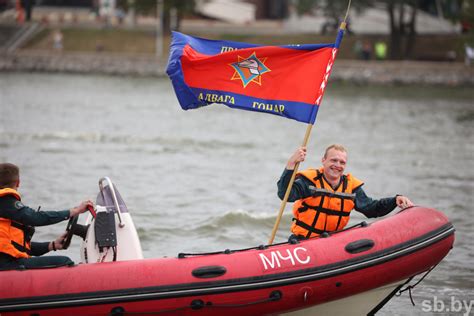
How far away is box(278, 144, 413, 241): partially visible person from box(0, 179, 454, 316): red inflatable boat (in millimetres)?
197

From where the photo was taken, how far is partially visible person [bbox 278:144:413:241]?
7.86 m

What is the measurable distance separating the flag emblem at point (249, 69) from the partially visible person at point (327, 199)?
900 mm

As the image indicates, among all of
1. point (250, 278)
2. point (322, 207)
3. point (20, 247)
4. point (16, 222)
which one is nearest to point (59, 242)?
point (20, 247)

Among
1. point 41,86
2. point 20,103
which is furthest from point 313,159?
point 41,86

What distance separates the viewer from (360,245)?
24.8ft

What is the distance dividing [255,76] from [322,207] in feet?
4.03

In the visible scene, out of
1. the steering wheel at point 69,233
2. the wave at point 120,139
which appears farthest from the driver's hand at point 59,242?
the wave at point 120,139

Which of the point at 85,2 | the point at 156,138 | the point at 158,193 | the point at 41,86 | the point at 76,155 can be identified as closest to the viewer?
the point at 158,193

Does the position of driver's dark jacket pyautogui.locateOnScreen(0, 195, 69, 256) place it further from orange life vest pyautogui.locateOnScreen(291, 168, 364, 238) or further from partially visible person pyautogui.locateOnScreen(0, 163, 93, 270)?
orange life vest pyautogui.locateOnScreen(291, 168, 364, 238)

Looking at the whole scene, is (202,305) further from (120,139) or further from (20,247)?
Result: (120,139)

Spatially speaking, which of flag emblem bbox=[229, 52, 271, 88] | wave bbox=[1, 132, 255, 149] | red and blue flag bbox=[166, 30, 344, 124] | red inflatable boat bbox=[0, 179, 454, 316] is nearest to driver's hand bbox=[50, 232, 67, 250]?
red inflatable boat bbox=[0, 179, 454, 316]

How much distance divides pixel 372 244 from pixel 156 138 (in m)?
14.6

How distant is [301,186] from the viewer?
788cm

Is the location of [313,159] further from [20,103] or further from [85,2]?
[85,2]
